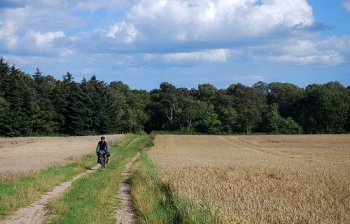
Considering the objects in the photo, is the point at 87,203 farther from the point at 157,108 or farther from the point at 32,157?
the point at 157,108

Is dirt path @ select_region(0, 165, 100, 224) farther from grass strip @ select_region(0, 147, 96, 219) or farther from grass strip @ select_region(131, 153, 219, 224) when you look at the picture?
grass strip @ select_region(131, 153, 219, 224)

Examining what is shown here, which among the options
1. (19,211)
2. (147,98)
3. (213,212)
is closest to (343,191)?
(213,212)

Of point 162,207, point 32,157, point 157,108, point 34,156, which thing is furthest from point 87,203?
point 157,108

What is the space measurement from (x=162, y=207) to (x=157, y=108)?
113254mm

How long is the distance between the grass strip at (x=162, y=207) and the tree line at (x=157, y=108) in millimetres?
80695

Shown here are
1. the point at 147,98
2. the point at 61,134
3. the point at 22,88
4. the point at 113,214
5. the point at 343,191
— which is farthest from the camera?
the point at 147,98

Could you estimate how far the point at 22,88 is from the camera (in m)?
96.6

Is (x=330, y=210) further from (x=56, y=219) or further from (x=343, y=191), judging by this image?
(x=56, y=219)

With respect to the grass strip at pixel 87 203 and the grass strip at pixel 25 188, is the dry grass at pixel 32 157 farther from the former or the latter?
the grass strip at pixel 87 203

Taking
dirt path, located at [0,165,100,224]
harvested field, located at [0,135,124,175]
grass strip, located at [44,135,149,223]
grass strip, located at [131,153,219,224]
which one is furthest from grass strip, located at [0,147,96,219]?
grass strip, located at [131,153,219,224]

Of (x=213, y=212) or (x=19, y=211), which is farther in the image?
(x=19, y=211)

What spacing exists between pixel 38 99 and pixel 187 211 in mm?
96512

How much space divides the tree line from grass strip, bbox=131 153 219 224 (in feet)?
265

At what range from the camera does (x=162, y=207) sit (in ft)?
43.5
